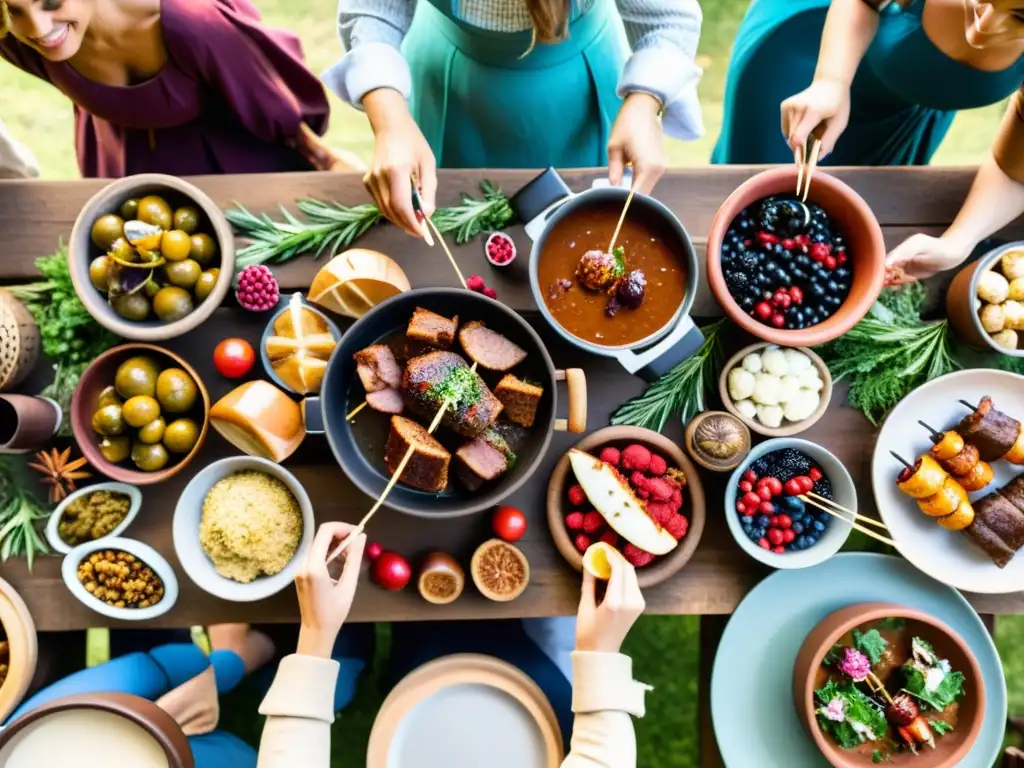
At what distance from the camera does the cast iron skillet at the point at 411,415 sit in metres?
1.17

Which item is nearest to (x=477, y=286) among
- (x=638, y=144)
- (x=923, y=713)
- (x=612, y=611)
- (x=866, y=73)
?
(x=638, y=144)

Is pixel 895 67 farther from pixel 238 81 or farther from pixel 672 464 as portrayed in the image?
pixel 238 81

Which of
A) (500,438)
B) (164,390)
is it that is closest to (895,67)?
(500,438)

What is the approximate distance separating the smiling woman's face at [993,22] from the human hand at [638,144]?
1.95ft

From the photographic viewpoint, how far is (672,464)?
53.6 inches

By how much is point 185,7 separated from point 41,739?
4.80ft

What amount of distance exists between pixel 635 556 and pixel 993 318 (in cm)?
86

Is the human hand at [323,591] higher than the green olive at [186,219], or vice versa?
the green olive at [186,219]

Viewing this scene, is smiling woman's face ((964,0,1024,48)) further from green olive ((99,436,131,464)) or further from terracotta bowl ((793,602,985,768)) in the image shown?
green olive ((99,436,131,464))

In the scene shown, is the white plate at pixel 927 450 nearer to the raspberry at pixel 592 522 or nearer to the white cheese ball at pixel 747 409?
the white cheese ball at pixel 747 409

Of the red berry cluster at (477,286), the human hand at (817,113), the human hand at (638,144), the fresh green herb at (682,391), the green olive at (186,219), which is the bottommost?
the fresh green herb at (682,391)

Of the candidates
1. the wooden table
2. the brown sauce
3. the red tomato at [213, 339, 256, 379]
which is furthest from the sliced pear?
the red tomato at [213, 339, 256, 379]

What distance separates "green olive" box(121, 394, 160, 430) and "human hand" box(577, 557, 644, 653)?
89cm

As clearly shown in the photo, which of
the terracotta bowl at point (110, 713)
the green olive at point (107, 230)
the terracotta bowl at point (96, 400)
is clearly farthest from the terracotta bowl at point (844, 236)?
the terracotta bowl at point (110, 713)
